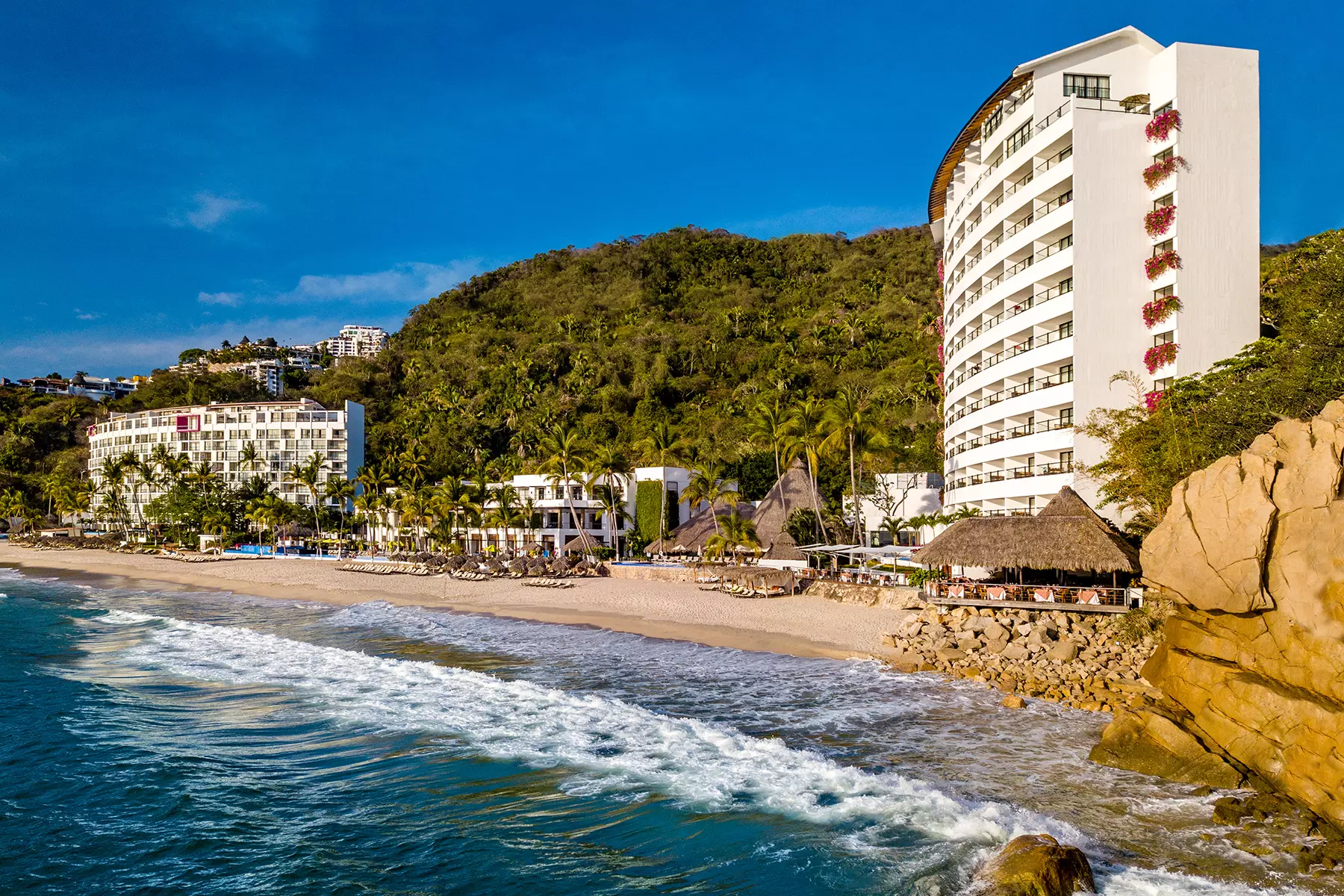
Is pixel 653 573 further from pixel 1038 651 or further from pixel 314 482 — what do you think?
pixel 314 482

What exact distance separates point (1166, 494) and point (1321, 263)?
8.71m

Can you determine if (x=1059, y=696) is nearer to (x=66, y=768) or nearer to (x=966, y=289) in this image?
(x=66, y=768)

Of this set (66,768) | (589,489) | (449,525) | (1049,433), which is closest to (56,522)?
(449,525)

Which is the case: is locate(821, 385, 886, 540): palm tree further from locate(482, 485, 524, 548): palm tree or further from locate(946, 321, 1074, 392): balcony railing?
locate(482, 485, 524, 548): palm tree

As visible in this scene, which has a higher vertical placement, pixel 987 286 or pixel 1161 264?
pixel 987 286

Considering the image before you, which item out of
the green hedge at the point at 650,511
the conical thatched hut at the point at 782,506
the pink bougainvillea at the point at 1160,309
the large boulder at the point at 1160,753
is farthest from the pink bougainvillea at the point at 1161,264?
the green hedge at the point at 650,511

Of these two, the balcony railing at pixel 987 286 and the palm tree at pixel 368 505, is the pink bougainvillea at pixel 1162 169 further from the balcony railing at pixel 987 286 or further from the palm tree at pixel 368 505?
the palm tree at pixel 368 505

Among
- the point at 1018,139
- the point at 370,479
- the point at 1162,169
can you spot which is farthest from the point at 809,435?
the point at 370,479

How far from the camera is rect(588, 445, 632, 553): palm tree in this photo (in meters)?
Result: 46.8

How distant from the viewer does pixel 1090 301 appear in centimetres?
3020

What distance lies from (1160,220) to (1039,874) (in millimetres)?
27514

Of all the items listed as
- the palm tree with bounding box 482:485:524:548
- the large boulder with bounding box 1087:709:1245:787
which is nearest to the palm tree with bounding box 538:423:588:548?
the palm tree with bounding box 482:485:524:548

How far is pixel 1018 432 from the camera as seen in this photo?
33.2m

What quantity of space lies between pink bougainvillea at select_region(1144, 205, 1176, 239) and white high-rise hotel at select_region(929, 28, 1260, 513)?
0.05 meters
